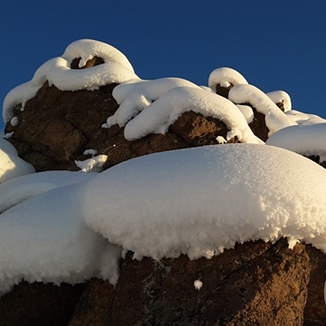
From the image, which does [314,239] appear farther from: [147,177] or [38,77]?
[38,77]

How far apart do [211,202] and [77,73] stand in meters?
9.60

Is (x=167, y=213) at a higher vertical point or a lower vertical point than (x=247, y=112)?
higher

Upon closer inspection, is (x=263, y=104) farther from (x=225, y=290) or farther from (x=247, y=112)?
(x=225, y=290)

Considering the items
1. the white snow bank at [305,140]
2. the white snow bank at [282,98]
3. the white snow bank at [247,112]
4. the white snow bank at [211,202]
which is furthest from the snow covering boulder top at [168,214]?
the white snow bank at [282,98]

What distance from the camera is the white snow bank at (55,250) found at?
Result: 4441mm

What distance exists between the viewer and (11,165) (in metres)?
10.8

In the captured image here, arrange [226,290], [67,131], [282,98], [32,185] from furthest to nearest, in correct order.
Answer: [282,98] < [67,131] < [32,185] < [226,290]

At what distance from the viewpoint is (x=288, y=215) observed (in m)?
3.55

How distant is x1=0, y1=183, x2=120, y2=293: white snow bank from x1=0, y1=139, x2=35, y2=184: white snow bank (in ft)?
→ 18.7

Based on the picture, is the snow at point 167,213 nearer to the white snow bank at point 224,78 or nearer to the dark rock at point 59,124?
the dark rock at point 59,124

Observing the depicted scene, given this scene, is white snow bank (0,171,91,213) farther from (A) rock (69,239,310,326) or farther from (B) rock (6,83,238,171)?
(A) rock (69,239,310,326)

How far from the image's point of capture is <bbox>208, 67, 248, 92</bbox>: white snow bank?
19.2 metres

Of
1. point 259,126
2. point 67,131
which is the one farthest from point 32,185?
point 259,126

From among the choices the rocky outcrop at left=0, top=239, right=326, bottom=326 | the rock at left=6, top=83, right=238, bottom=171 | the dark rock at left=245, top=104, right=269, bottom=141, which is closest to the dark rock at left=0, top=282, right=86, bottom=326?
the rocky outcrop at left=0, top=239, right=326, bottom=326
